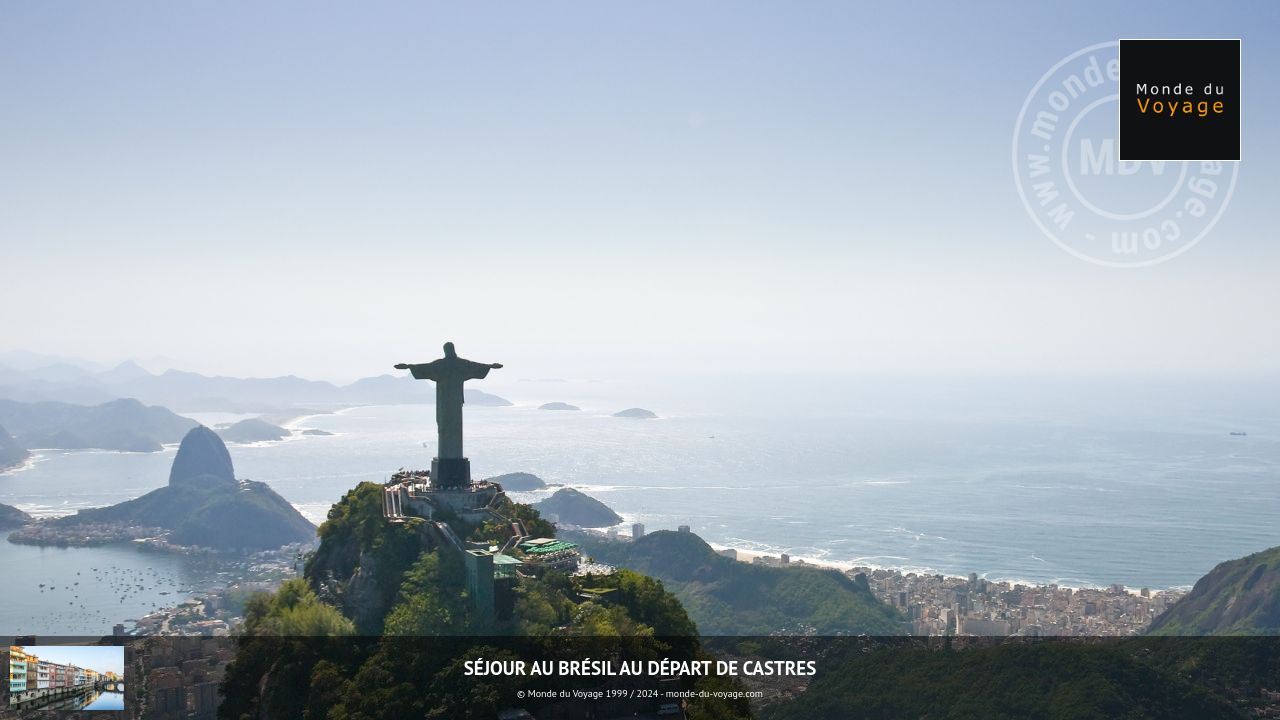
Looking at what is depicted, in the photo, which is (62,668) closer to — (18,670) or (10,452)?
(18,670)

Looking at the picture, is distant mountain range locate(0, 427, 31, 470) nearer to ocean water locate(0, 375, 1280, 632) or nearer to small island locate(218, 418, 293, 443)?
ocean water locate(0, 375, 1280, 632)

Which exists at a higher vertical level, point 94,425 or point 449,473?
point 449,473

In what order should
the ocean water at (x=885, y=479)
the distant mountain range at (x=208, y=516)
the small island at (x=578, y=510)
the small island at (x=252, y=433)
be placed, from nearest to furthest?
the ocean water at (x=885, y=479) → the distant mountain range at (x=208, y=516) → the small island at (x=578, y=510) → the small island at (x=252, y=433)

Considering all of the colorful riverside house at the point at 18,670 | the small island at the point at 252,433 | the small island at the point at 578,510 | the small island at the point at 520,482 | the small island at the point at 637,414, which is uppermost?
the small island at the point at 637,414

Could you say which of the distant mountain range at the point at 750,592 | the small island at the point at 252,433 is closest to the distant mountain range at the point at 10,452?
the small island at the point at 252,433

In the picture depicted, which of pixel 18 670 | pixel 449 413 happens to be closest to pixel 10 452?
pixel 18 670

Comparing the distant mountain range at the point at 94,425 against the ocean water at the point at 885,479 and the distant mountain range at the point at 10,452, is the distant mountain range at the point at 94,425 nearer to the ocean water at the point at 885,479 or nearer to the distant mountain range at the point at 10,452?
the distant mountain range at the point at 10,452

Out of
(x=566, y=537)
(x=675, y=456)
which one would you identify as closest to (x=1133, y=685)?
(x=566, y=537)
